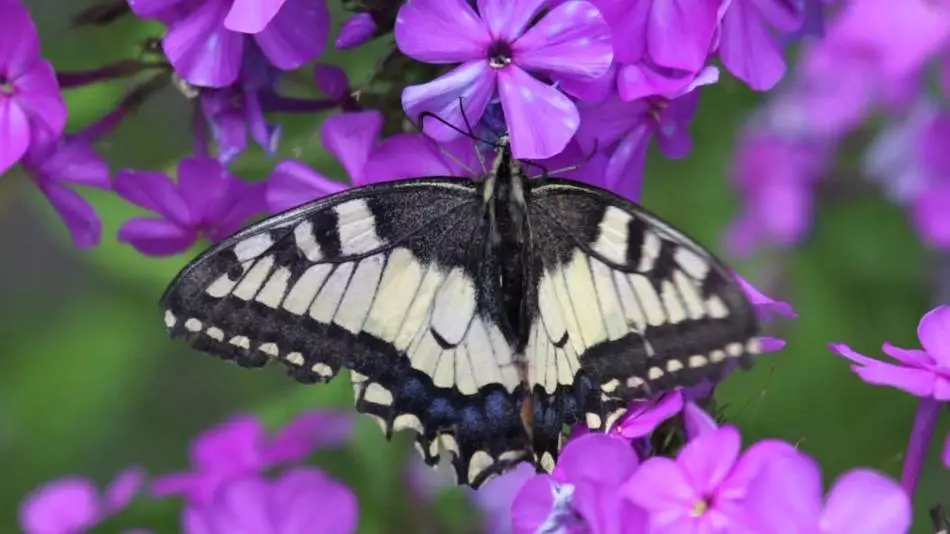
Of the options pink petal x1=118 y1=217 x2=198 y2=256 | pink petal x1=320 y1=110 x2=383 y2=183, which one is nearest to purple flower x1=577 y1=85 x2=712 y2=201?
pink petal x1=320 y1=110 x2=383 y2=183

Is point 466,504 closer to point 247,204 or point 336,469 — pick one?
point 336,469

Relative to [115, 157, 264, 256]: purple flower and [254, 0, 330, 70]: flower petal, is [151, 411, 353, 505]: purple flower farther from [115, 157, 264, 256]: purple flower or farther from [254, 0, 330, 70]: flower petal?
[254, 0, 330, 70]: flower petal

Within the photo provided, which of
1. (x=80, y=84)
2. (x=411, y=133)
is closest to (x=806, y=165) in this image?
(x=411, y=133)

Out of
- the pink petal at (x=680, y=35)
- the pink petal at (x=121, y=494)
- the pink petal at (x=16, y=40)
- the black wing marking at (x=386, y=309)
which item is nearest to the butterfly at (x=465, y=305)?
the black wing marking at (x=386, y=309)

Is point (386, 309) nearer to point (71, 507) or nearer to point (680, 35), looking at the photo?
point (680, 35)

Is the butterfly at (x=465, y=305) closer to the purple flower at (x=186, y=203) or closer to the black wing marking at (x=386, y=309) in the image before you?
the black wing marking at (x=386, y=309)
